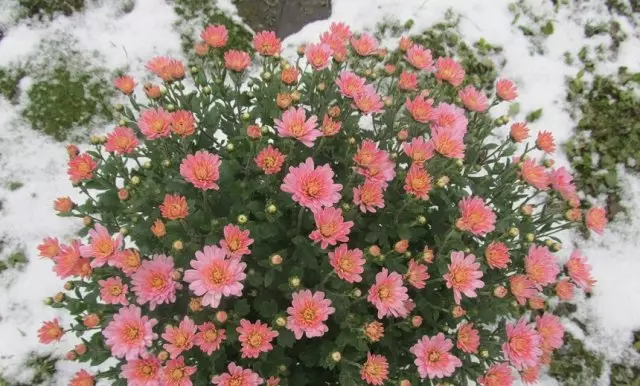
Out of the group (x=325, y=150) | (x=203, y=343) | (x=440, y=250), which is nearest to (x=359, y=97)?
(x=325, y=150)

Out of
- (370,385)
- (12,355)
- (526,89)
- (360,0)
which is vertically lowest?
(12,355)

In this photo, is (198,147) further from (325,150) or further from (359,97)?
(359,97)

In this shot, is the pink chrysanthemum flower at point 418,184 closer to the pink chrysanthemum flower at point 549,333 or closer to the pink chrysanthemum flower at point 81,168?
the pink chrysanthemum flower at point 549,333

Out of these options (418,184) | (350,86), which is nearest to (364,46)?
(350,86)

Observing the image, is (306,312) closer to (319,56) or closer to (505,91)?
(319,56)

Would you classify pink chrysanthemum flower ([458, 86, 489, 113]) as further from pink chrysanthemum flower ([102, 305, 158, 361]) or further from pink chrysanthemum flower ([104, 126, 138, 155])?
pink chrysanthemum flower ([102, 305, 158, 361])

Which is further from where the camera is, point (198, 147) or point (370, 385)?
point (198, 147)
